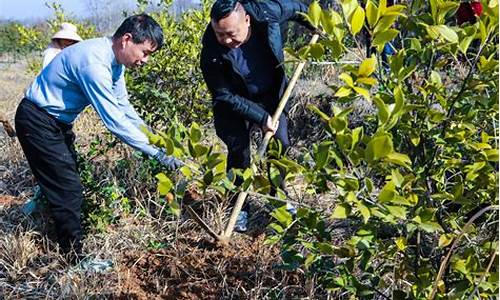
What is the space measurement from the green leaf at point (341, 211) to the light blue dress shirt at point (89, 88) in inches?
74.5

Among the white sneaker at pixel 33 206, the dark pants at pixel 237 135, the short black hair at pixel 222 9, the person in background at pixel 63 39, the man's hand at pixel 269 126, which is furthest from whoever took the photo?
the person in background at pixel 63 39

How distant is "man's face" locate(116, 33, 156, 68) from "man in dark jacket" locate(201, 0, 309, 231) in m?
0.37

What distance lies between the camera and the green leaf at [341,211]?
160 cm

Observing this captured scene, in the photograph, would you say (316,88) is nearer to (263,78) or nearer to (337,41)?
(263,78)

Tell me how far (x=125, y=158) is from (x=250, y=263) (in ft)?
5.56

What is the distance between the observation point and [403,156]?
5.08ft

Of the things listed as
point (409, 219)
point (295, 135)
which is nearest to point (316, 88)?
point (295, 135)

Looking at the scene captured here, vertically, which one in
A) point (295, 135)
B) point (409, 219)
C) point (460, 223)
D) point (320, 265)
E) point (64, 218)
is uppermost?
point (409, 219)

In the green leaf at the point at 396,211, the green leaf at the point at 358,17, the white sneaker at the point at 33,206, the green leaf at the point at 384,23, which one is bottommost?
the white sneaker at the point at 33,206

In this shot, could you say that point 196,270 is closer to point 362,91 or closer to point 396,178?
point 396,178

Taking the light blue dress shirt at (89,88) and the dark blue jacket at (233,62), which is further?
the dark blue jacket at (233,62)

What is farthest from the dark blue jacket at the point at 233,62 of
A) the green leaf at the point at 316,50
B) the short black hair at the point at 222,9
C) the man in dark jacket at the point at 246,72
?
the green leaf at the point at 316,50

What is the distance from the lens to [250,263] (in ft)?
11.7

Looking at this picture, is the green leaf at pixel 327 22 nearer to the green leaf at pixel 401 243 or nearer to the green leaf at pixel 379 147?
the green leaf at pixel 379 147
